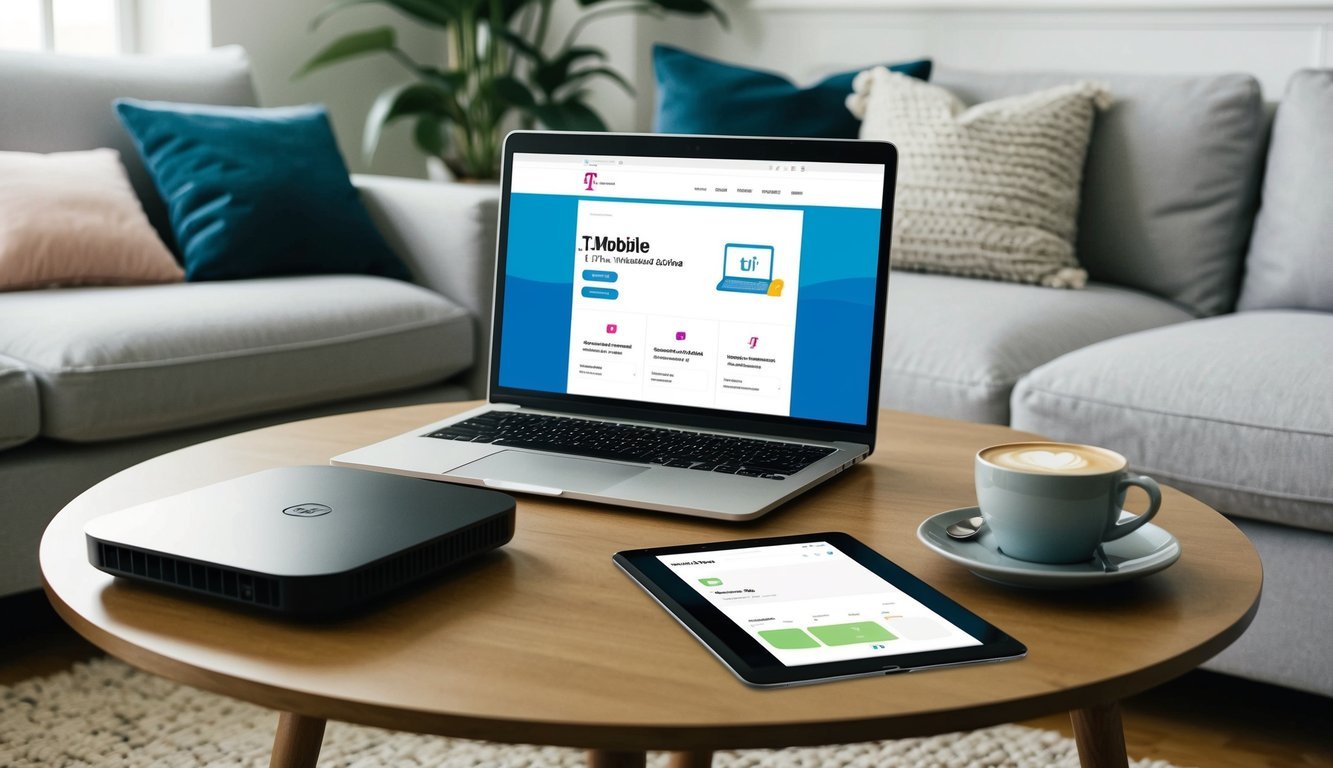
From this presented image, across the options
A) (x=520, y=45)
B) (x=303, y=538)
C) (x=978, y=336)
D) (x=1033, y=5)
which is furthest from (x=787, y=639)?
(x=520, y=45)

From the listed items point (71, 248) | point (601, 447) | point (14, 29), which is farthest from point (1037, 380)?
point (14, 29)

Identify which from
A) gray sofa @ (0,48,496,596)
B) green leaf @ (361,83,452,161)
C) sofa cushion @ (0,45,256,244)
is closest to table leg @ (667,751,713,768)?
gray sofa @ (0,48,496,596)

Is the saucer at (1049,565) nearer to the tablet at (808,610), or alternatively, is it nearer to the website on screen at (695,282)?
the tablet at (808,610)

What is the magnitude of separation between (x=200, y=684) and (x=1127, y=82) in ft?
7.19

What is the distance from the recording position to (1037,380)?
5.53 ft

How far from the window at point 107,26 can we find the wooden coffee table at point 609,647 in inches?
96.7

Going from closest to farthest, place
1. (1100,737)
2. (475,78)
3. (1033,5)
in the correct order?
(1100,737), (1033,5), (475,78)

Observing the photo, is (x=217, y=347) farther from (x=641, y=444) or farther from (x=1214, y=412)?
(x=1214, y=412)

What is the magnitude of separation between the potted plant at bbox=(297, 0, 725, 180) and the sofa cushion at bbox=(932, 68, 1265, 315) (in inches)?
48.0

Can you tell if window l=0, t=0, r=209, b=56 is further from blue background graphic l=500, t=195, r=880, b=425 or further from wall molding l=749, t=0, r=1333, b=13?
blue background graphic l=500, t=195, r=880, b=425

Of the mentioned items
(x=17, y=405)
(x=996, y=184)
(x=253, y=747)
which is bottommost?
(x=253, y=747)

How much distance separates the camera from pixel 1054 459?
768 millimetres

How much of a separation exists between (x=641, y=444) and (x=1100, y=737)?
0.42m

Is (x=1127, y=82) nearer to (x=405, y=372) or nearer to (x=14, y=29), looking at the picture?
(x=405, y=372)
